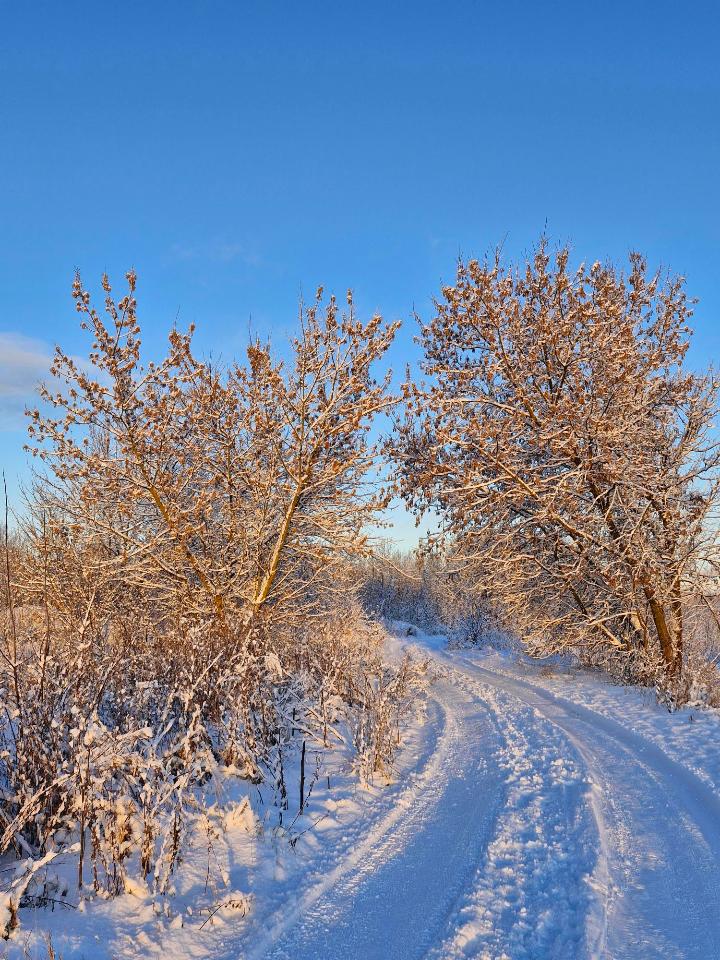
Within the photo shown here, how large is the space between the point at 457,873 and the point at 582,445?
9.69 metres

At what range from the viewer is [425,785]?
6.20m

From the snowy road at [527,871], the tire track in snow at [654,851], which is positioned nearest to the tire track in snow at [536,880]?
the snowy road at [527,871]

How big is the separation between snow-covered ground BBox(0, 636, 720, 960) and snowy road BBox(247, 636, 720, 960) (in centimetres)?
1

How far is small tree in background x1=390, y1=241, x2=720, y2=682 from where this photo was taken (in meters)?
12.1

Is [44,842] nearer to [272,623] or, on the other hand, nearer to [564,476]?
[272,623]

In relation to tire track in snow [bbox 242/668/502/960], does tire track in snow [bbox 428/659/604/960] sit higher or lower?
higher

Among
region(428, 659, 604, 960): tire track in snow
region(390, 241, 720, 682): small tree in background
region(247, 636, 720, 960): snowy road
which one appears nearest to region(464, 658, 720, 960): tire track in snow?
region(247, 636, 720, 960): snowy road

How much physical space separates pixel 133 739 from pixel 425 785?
3174 mm

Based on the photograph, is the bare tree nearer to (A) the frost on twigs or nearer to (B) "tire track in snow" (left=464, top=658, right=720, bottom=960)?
(A) the frost on twigs

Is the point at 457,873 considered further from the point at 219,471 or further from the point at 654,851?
the point at 219,471

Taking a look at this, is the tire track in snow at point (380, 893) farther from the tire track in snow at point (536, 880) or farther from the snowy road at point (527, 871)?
the tire track in snow at point (536, 880)

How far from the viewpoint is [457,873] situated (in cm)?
417

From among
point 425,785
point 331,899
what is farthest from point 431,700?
point 331,899

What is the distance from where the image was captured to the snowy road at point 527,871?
11.0ft
